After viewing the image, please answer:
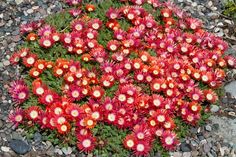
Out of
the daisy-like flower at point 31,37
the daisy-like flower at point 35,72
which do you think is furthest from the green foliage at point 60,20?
the daisy-like flower at point 35,72

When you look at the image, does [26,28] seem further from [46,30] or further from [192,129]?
[192,129]

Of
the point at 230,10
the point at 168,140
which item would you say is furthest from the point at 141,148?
the point at 230,10

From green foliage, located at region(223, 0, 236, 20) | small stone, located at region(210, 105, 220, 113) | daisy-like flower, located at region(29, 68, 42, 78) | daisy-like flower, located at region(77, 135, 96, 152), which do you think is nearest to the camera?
daisy-like flower, located at region(77, 135, 96, 152)

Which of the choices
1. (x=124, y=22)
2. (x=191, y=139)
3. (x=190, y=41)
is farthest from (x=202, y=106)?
(x=124, y=22)

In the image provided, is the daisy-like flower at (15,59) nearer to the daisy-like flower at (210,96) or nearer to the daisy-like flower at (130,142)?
the daisy-like flower at (130,142)

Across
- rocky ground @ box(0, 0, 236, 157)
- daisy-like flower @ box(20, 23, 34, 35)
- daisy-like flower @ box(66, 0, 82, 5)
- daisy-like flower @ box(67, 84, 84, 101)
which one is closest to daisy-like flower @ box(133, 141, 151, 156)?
rocky ground @ box(0, 0, 236, 157)

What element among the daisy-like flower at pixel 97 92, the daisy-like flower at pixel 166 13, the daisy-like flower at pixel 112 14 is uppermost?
the daisy-like flower at pixel 112 14

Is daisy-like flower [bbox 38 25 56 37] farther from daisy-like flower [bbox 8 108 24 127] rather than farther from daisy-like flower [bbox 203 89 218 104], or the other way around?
daisy-like flower [bbox 203 89 218 104]

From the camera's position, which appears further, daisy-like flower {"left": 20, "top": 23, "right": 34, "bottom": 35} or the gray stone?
daisy-like flower {"left": 20, "top": 23, "right": 34, "bottom": 35}
